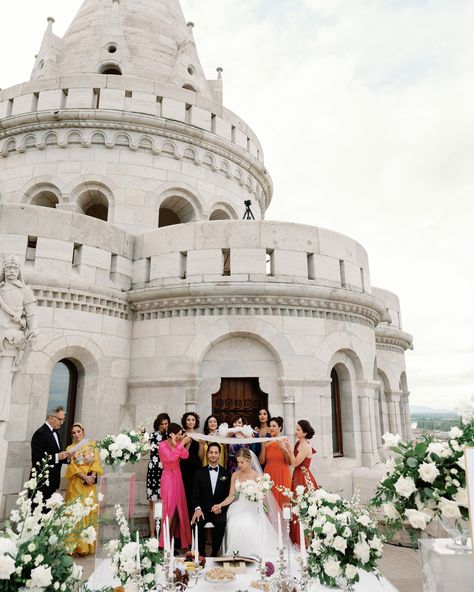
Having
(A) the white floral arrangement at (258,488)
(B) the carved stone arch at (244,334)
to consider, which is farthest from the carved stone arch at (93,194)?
(A) the white floral arrangement at (258,488)

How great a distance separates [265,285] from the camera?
886 cm

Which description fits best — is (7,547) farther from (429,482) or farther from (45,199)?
(45,199)

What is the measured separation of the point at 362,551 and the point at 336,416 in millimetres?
6626

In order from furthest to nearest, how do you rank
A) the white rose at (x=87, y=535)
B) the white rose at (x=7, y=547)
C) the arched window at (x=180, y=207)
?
1. the arched window at (x=180, y=207)
2. the white rose at (x=87, y=535)
3. the white rose at (x=7, y=547)

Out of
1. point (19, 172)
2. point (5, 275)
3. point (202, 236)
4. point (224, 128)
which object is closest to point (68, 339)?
point (5, 275)

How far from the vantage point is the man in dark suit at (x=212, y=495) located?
623 centimetres

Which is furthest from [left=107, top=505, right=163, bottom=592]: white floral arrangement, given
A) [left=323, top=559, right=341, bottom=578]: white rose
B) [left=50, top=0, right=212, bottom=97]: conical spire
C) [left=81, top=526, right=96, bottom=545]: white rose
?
[left=50, top=0, right=212, bottom=97]: conical spire

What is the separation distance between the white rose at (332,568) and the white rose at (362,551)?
6.7 inches

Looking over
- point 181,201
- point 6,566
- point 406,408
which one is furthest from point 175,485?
point 406,408

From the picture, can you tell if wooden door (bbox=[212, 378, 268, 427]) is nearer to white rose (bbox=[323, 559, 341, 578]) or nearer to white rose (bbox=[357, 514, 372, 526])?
white rose (bbox=[357, 514, 372, 526])

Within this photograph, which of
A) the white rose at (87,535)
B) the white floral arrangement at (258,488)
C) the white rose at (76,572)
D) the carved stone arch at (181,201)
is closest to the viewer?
the white rose at (76,572)

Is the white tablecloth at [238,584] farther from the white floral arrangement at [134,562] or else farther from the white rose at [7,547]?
the white rose at [7,547]

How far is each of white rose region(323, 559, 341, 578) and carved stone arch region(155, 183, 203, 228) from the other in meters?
10.9

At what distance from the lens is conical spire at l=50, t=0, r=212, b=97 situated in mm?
14477
